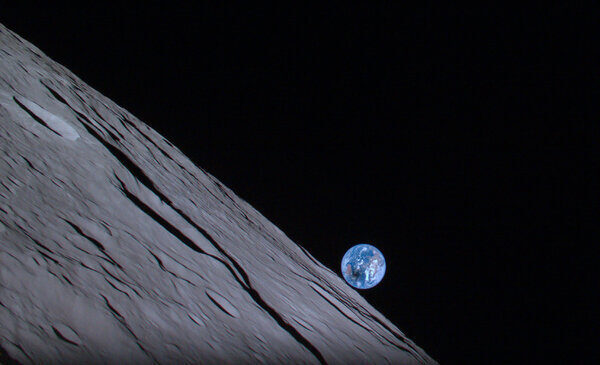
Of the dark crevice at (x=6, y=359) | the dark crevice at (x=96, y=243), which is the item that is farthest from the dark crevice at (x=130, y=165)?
the dark crevice at (x=6, y=359)

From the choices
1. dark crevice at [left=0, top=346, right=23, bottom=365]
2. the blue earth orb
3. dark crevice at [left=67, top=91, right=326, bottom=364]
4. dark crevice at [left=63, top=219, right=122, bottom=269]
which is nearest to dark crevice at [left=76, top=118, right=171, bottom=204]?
dark crevice at [left=67, top=91, right=326, bottom=364]

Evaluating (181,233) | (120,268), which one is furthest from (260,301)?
(120,268)

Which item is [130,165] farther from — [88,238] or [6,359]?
[6,359]

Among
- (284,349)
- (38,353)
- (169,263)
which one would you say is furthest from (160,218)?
(38,353)

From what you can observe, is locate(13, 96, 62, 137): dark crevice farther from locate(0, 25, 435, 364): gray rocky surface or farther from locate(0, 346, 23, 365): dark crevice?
locate(0, 346, 23, 365): dark crevice

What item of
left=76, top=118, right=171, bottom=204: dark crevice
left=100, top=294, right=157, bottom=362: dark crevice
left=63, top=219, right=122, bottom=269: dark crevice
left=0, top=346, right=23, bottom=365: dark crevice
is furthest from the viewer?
left=76, top=118, right=171, bottom=204: dark crevice

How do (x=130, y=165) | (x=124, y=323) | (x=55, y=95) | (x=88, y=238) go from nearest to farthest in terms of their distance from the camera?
(x=124, y=323), (x=88, y=238), (x=130, y=165), (x=55, y=95)
